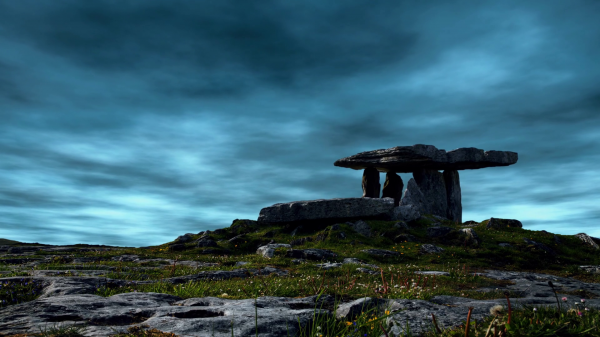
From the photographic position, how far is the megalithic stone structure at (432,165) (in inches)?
1415

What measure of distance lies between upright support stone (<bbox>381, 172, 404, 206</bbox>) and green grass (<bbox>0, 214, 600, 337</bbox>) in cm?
1071

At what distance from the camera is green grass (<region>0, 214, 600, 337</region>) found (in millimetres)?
4551

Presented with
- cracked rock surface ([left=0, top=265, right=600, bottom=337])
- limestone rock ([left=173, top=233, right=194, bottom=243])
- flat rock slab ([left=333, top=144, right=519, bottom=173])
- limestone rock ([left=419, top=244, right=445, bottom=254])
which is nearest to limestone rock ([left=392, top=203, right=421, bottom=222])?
limestone rock ([left=419, top=244, right=445, bottom=254])

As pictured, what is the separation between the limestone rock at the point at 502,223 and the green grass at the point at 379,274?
2.01ft

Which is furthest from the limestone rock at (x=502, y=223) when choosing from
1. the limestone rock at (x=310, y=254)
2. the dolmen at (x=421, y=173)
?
the limestone rock at (x=310, y=254)

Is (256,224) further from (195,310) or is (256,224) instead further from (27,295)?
(195,310)

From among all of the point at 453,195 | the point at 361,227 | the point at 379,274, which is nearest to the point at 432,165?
the point at 453,195

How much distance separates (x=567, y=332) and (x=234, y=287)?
23.0 feet

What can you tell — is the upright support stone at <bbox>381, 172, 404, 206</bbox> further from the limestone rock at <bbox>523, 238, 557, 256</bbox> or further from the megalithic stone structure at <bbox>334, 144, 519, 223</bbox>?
the limestone rock at <bbox>523, 238, 557, 256</bbox>

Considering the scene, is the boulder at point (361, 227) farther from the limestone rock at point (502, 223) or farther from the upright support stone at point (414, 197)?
the limestone rock at point (502, 223)

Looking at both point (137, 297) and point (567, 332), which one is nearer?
point (567, 332)

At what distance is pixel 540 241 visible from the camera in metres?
25.0

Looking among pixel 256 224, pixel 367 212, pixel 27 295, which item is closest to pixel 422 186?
pixel 367 212

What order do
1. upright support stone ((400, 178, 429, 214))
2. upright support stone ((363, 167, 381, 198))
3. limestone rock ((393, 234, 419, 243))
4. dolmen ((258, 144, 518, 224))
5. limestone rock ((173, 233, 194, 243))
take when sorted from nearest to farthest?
limestone rock ((393, 234, 419, 243)) < limestone rock ((173, 233, 194, 243)) < upright support stone ((400, 178, 429, 214)) < dolmen ((258, 144, 518, 224)) < upright support stone ((363, 167, 381, 198))
